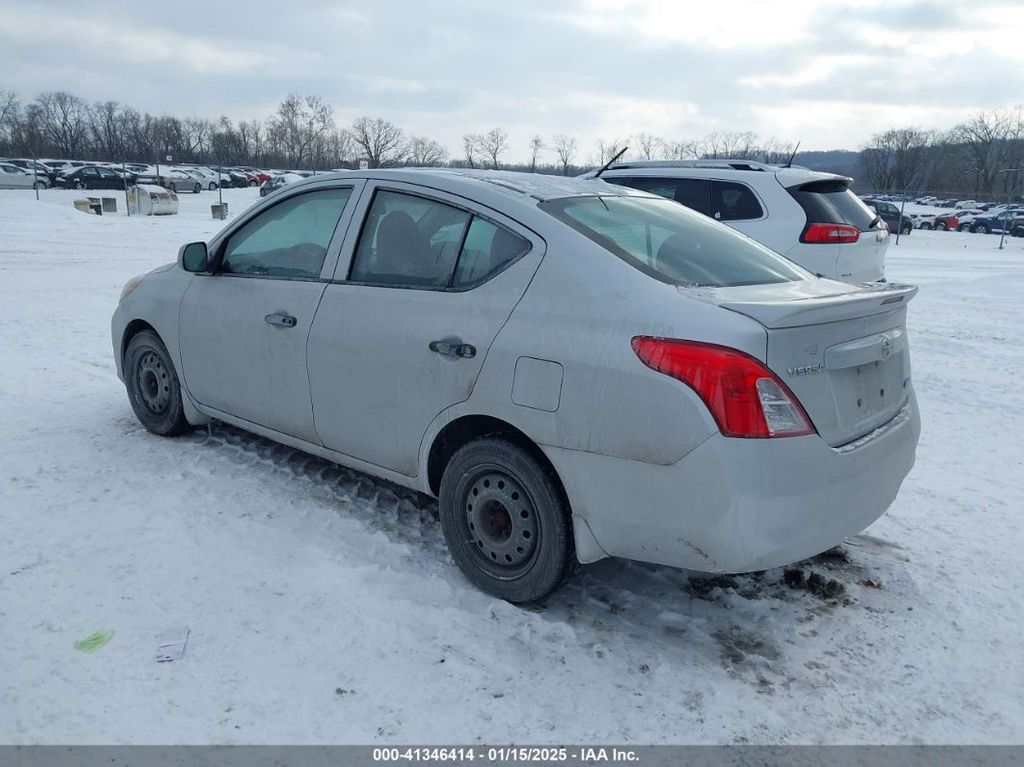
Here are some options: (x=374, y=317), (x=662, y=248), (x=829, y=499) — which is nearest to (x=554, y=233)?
(x=662, y=248)

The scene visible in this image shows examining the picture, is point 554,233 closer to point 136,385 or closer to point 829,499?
point 829,499

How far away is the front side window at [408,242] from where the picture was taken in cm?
346

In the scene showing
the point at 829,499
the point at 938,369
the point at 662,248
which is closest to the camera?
the point at 829,499

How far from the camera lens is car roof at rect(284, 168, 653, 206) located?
3.47m

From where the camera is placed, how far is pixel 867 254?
784 cm

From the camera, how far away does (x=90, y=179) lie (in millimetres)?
46750

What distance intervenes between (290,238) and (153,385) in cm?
158

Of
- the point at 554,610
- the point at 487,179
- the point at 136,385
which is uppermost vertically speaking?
the point at 487,179

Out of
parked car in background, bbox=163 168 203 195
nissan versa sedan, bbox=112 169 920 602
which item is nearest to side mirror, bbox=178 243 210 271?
nissan versa sedan, bbox=112 169 920 602

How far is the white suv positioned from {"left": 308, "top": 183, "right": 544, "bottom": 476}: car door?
15.1ft

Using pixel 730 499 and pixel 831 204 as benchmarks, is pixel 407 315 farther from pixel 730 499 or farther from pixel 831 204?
pixel 831 204

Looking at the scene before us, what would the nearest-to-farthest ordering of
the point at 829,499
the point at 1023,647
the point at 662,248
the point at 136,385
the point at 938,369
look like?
the point at 829,499, the point at 1023,647, the point at 662,248, the point at 136,385, the point at 938,369

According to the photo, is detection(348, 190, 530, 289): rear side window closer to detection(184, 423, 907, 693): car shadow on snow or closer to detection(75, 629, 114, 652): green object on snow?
detection(184, 423, 907, 693): car shadow on snow

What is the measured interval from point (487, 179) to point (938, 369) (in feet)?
18.2
